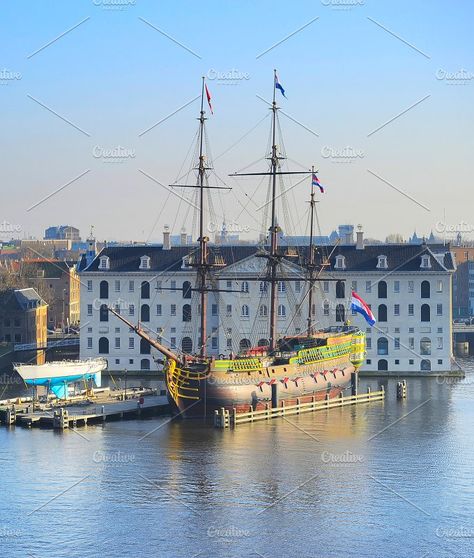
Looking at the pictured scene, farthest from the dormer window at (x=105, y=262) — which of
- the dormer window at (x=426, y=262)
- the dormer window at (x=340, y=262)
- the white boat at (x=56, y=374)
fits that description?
the dormer window at (x=426, y=262)

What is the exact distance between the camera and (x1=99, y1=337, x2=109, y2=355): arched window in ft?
354

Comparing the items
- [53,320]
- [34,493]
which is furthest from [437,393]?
[53,320]

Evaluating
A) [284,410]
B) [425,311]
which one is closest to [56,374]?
[284,410]

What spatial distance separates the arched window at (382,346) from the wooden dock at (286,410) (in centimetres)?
1189

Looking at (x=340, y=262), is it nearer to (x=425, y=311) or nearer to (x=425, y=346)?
(x=425, y=311)

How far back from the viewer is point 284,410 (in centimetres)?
8150

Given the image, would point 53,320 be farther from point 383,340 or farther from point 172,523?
point 172,523

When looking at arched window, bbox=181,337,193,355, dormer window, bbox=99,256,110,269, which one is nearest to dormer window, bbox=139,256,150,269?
dormer window, bbox=99,256,110,269

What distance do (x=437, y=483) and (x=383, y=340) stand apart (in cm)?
4686

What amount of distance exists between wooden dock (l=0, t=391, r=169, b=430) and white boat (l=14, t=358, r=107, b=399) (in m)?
4.57

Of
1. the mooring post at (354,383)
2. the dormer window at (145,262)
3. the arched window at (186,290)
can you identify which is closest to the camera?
the mooring post at (354,383)

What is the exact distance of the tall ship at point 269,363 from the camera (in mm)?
79500

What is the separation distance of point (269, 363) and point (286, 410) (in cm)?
422

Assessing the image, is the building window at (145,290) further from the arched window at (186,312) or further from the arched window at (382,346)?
the arched window at (382,346)
